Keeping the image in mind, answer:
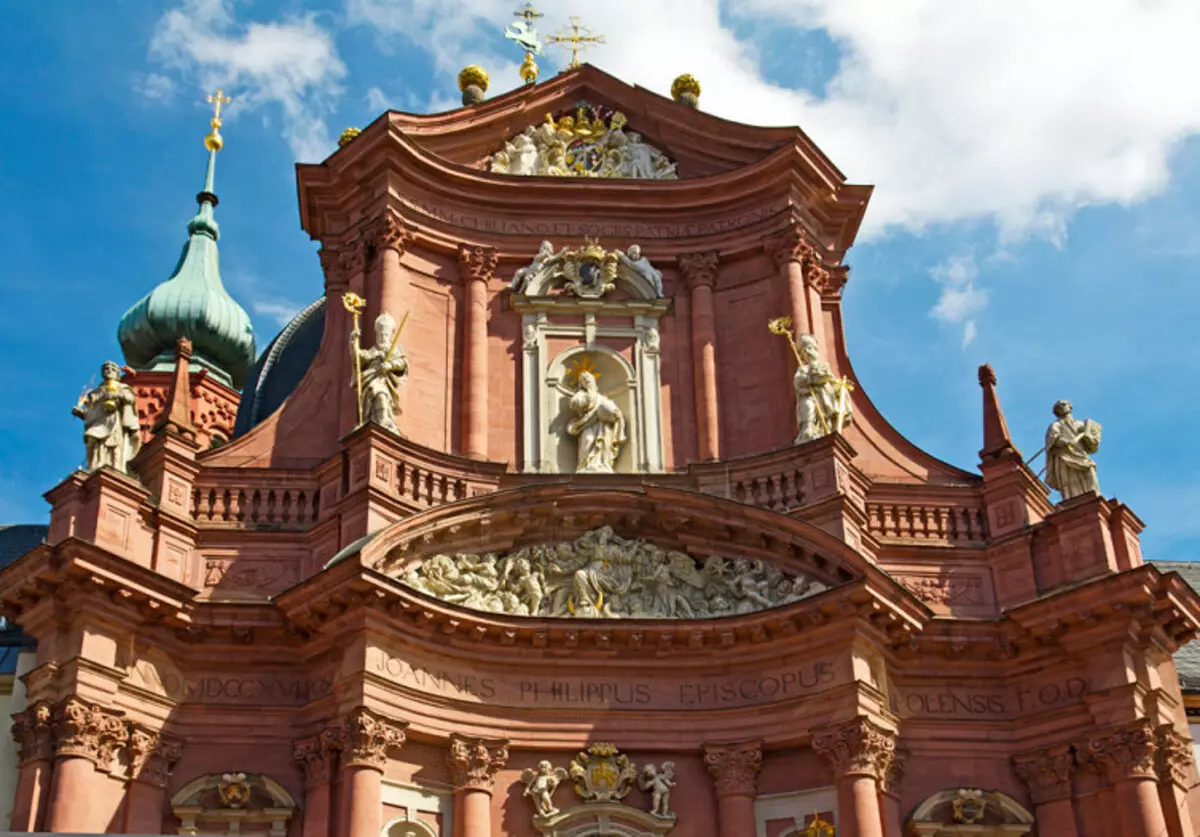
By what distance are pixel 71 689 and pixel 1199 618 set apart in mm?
13350

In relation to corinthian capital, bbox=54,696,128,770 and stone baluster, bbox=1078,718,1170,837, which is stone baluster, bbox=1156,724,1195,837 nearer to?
stone baluster, bbox=1078,718,1170,837

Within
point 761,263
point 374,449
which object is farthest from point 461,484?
point 761,263

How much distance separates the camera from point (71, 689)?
17.3 metres

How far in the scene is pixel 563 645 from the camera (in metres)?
18.9

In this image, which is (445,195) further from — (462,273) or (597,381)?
(597,381)

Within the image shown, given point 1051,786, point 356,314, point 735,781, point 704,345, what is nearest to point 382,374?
point 356,314

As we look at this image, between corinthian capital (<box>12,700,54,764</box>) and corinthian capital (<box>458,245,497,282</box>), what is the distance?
8.48 m

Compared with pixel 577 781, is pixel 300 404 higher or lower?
higher

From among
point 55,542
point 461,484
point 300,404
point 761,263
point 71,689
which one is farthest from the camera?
point 761,263

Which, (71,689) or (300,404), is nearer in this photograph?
(71,689)

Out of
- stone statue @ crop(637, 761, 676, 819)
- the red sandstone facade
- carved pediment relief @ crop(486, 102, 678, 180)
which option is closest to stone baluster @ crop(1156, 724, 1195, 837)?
the red sandstone facade

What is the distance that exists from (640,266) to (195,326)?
1387 cm

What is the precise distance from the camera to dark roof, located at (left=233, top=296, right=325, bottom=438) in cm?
2683

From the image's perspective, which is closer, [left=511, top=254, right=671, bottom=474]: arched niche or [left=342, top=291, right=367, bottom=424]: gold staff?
[left=342, top=291, right=367, bottom=424]: gold staff
